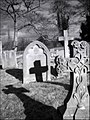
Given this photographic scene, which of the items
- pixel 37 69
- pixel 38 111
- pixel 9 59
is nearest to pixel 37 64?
pixel 37 69

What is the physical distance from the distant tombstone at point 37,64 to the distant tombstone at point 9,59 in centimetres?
298

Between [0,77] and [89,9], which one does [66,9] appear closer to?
[89,9]

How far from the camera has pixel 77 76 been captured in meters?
3.41

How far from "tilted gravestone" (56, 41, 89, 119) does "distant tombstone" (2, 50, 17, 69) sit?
7.62m

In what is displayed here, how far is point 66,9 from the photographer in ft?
75.6

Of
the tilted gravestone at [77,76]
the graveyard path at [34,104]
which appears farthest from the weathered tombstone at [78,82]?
the graveyard path at [34,104]

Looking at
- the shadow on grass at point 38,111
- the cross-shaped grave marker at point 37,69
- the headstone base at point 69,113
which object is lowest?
the shadow on grass at point 38,111

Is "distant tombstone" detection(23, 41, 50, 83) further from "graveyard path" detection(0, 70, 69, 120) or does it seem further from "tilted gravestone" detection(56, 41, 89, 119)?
"tilted gravestone" detection(56, 41, 89, 119)

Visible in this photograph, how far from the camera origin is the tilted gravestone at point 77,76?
335 cm

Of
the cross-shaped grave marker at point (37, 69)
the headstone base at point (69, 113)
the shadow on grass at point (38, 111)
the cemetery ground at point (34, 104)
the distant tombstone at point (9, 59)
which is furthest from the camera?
the distant tombstone at point (9, 59)

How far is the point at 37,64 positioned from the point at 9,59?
3450 mm

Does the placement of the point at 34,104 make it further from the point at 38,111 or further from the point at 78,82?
the point at 78,82

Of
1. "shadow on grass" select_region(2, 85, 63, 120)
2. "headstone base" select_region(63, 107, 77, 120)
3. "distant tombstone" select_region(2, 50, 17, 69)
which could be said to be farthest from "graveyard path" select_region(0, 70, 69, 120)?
"distant tombstone" select_region(2, 50, 17, 69)

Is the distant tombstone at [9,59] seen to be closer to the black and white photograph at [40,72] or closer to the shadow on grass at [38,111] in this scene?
the black and white photograph at [40,72]
